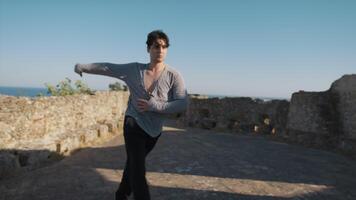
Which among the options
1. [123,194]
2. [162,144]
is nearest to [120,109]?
[162,144]

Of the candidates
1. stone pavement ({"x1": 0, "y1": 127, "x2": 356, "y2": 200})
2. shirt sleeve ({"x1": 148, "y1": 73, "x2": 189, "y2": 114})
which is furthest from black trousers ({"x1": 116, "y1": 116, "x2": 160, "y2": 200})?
stone pavement ({"x1": 0, "y1": 127, "x2": 356, "y2": 200})

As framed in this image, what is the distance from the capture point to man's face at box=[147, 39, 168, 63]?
341 cm

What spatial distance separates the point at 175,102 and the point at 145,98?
31cm

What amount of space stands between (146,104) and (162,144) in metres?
7.05

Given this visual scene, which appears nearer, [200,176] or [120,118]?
[200,176]

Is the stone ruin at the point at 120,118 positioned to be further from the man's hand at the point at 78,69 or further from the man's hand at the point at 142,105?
the man's hand at the point at 142,105

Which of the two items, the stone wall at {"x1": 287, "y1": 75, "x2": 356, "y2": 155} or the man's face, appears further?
the stone wall at {"x1": 287, "y1": 75, "x2": 356, "y2": 155}

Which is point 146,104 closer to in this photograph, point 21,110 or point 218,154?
point 21,110

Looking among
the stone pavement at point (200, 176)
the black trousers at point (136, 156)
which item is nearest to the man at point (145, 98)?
the black trousers at point (136, 156)

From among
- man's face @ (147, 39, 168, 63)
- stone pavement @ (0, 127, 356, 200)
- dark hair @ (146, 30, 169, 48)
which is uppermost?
dark hair @ (146, 30, 169, 48)

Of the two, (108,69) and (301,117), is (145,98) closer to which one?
(108,69)

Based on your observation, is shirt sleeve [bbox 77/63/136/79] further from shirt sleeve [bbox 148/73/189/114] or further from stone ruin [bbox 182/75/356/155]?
stone ruin [bbox 182/75/356/155]

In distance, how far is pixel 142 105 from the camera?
10.8ft

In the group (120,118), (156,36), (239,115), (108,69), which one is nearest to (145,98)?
(108,69)
